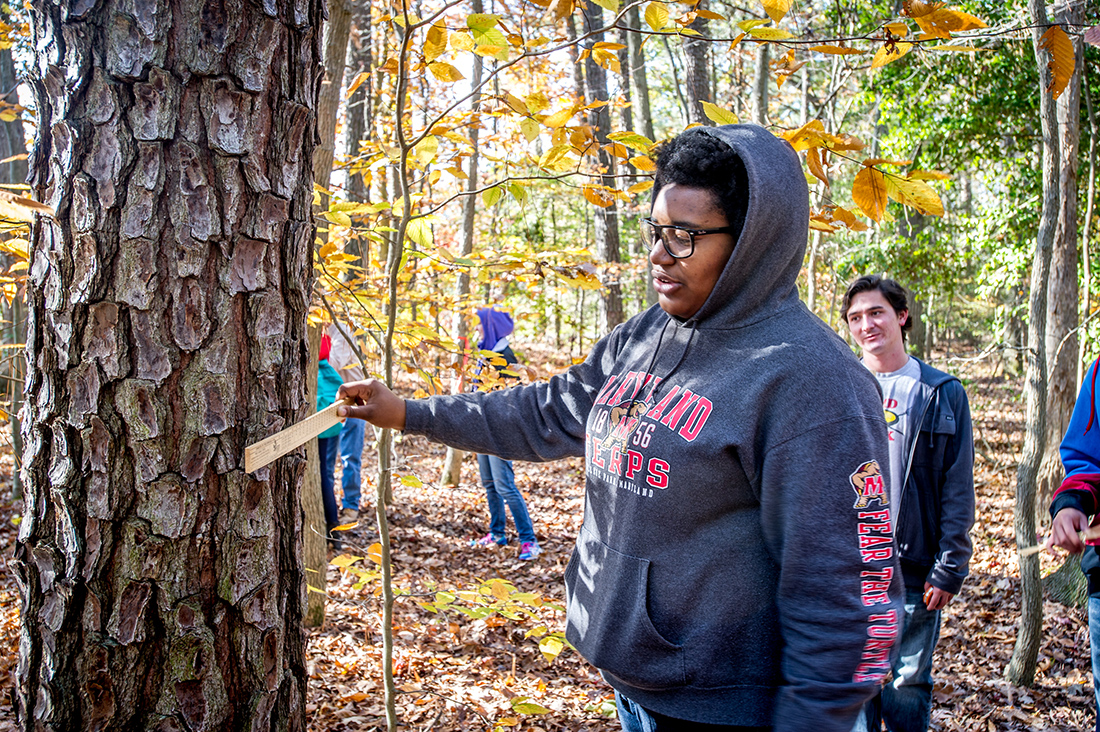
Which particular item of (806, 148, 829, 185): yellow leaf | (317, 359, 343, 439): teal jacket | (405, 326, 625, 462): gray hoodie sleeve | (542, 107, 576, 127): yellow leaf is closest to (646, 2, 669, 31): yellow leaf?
(542, 107, 576, 127): yellow leaf

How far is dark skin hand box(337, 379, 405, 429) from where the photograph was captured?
193 cm

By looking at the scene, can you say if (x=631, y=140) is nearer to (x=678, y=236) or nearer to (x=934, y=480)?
(x=678, y=236)

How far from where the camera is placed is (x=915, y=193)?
1.91 m

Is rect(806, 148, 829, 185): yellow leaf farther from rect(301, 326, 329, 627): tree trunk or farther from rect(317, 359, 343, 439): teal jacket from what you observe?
rect(317, 359, 343, 439): teal jacket

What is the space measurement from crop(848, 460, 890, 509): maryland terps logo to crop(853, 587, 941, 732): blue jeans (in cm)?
208

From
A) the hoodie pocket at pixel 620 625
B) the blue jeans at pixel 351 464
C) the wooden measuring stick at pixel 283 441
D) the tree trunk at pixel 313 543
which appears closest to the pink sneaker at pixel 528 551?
the blue jeans at pixel 351 464

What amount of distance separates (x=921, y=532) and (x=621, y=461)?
7.06 ft

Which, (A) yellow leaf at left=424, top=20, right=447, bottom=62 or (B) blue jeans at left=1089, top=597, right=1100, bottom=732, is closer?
(A) yellow leaf at left=424, top=20, right=447, bottom=62

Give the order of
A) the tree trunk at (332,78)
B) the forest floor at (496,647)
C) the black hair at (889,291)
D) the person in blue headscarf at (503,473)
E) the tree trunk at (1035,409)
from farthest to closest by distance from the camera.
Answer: the person in blue headscarf at (503,473) < the tree trunk at (1035,409) < the tree trunk at (332,78) < the black hair at (889,291) < the forest floor at (496,647)

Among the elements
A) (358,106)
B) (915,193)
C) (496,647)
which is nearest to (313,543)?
(496,647)

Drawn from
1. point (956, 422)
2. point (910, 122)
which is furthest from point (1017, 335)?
point (956, 422)

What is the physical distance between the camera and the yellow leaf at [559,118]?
2.38 m

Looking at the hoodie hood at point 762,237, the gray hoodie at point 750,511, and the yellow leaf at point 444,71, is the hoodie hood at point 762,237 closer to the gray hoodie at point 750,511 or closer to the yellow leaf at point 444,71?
the gray hoodie at point 750,511

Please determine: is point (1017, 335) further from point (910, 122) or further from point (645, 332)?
point (645, 332)
